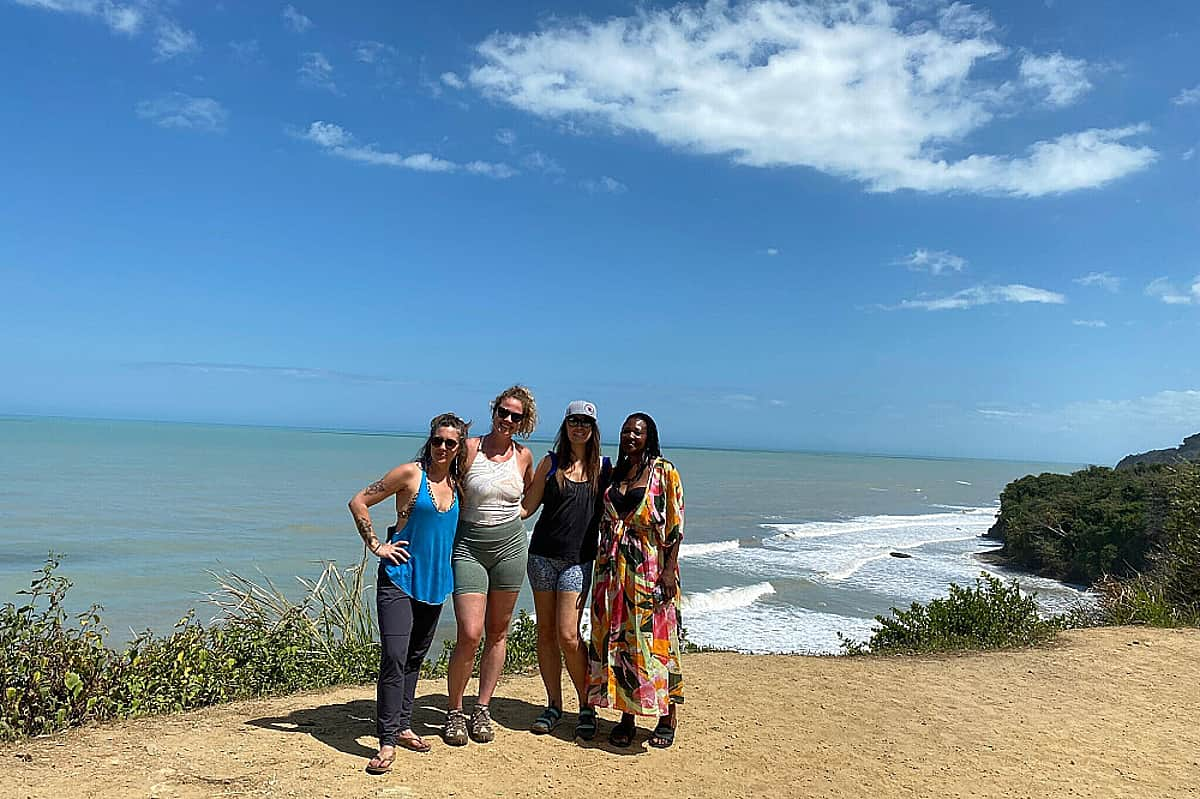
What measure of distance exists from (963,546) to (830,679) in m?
23.7

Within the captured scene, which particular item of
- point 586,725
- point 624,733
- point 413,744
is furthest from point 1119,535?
point 413,744

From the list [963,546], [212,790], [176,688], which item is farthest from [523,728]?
[963,546]

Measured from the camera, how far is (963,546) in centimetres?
2828

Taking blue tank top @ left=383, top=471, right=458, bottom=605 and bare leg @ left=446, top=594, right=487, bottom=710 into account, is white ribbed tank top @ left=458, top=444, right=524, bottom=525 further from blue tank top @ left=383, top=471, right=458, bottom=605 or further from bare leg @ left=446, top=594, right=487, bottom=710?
bare leg @ left=446, top=594, right=487, bottom=710

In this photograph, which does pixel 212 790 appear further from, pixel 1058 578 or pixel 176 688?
pixel 1058 578

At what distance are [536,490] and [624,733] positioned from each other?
1438mm

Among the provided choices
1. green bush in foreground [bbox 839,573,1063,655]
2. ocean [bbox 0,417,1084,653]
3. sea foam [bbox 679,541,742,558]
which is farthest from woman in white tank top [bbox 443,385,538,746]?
sea foam [bbox 679,541,742,558]

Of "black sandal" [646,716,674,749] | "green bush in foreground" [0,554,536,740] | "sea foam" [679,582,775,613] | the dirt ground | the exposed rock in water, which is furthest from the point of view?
the exposed rock in water

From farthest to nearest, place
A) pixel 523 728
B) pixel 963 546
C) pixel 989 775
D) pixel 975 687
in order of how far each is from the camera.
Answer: pixel 963 546 → pixel 975 687 → pixel 523 728 → pixel 989 775

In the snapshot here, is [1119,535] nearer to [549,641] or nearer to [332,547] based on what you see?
[332,547]

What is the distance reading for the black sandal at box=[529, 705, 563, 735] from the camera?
5.12 meters

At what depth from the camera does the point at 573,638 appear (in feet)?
16.1

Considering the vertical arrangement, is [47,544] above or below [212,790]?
below

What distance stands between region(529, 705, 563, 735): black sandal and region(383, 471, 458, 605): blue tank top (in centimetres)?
105
